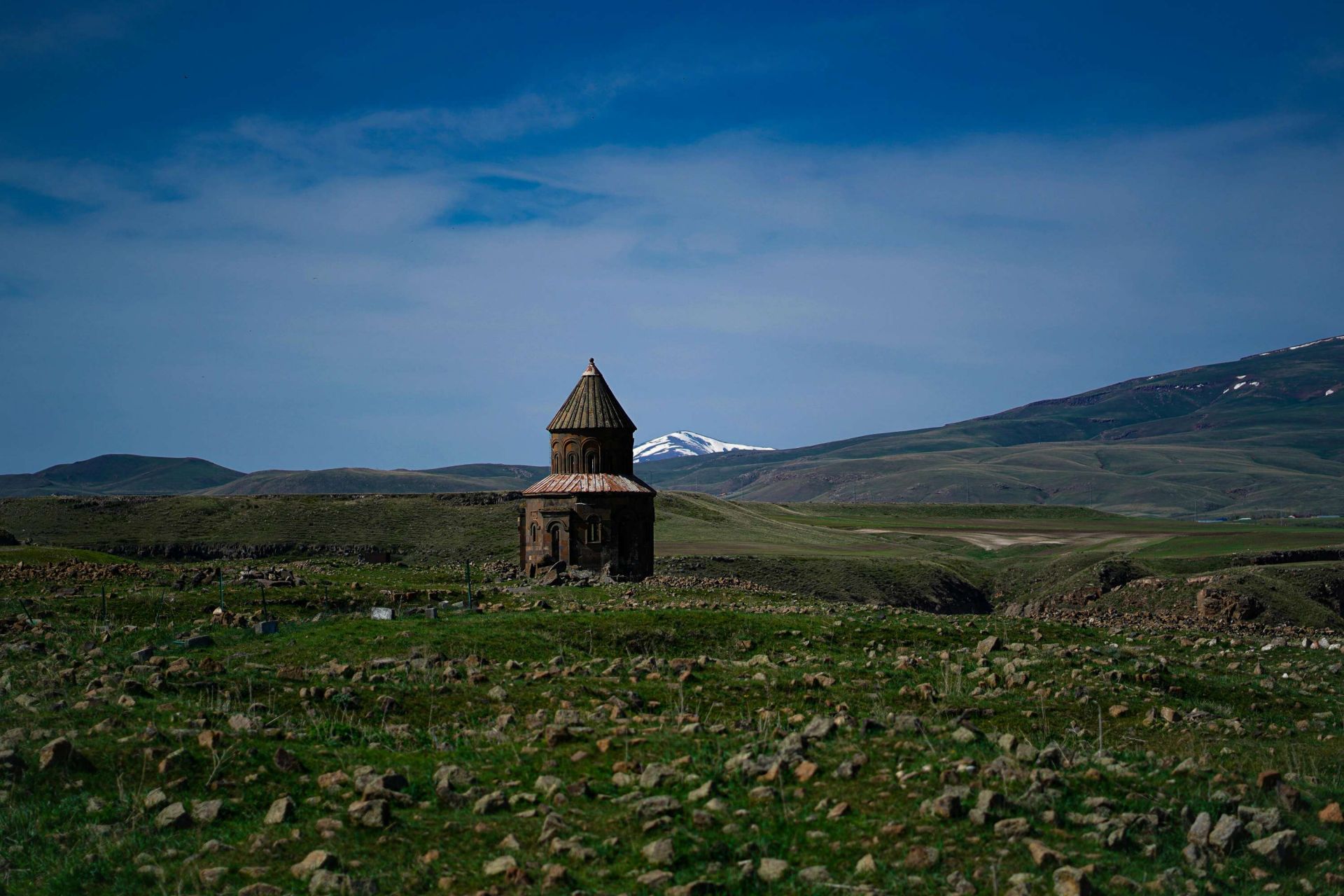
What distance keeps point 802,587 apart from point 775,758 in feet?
161

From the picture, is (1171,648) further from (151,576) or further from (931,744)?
(151,576)

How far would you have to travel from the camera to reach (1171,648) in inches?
946

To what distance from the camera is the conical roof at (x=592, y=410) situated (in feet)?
141

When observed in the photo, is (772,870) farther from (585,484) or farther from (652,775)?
(585,484)

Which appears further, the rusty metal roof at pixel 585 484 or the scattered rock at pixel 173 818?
the rusty metal roof at pixel 585 484

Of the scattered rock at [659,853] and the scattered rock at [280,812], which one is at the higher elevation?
the scattered rock at [280,812]

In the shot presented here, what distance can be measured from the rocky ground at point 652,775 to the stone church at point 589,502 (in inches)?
844

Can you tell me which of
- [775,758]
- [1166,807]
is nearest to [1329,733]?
[1166,807]

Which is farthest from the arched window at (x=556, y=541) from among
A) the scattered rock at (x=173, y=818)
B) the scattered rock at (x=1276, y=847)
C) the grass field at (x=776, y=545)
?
the scattered rock at (x=1276, y=847)

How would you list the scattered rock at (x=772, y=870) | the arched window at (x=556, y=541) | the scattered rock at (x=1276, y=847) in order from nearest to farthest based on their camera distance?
1. the scattered rock at (x=772, y=870)
2. the scattered rock at (x=1276, y=847)
3. the arched window at (x=556, y=541)

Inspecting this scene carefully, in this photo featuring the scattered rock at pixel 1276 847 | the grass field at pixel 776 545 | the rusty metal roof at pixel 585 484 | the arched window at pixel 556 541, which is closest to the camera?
the scattered rock at pixel 1276 847

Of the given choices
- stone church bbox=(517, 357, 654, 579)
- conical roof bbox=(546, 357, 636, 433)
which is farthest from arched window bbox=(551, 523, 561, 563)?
conical roof bbox=(546, 357, 636, 433)

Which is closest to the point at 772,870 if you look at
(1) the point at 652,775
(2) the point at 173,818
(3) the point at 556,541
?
A: (1) the point at 652,775

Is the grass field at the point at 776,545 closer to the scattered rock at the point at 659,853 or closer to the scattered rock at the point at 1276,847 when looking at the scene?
the scattered rock at the point at 659,853
